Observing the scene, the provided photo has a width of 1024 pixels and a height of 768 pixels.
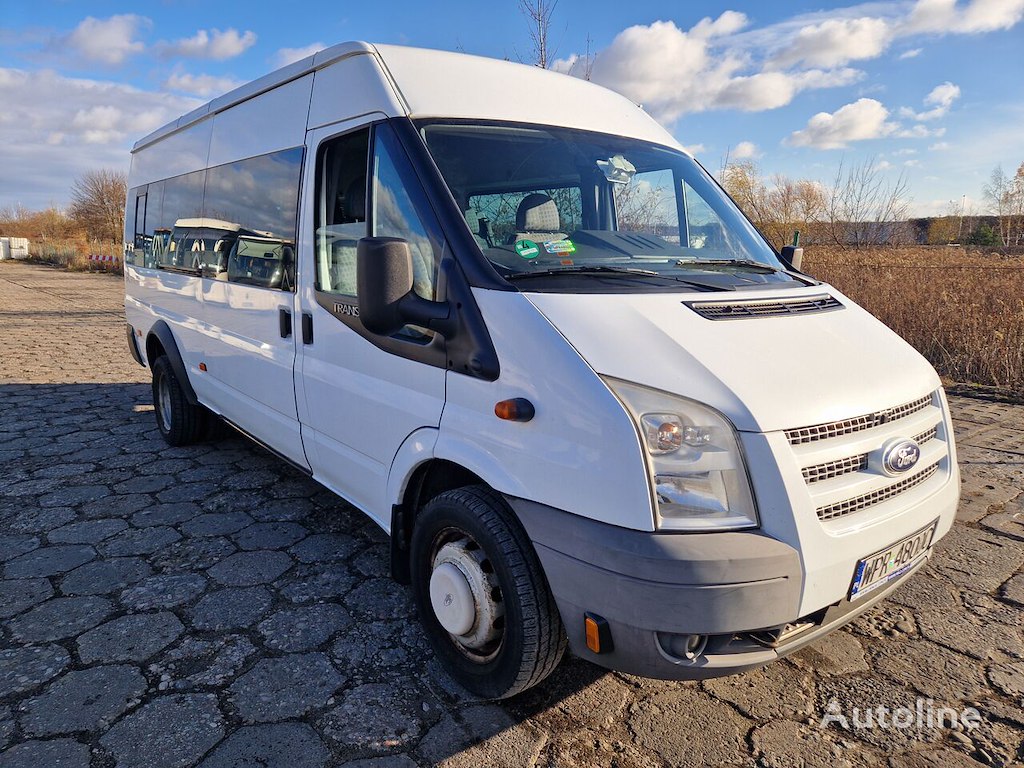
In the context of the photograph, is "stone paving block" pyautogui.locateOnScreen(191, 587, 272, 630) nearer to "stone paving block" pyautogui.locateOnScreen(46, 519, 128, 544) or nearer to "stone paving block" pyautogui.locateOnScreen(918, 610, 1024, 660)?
"stone paving block" pyautogui.locateOnScreen(46, 519, 128, 544)

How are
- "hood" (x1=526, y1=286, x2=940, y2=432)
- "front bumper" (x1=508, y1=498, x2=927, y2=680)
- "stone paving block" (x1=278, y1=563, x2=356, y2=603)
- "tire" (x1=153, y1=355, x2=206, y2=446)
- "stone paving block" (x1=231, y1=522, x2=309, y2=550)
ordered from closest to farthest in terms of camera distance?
"front bumper" (x1=508, y1=498, x2=927, y2=680) → "hood" (x1=526, y1=286, x2=940, y2=432) → "stone paving block" (x1=278, y1=563, x2=356, y2=603) → "stone paving block" (x1=231, y1=522, x2=309, y2=550) → "tire" (x1=153, y1=355, x2=206, y2=446)

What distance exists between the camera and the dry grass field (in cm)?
769

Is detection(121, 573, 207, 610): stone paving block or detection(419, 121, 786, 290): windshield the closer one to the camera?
detection(419, 121, 786, 290): windshield

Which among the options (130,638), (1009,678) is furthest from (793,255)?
(130,638)

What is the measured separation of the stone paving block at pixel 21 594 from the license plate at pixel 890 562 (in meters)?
3.43

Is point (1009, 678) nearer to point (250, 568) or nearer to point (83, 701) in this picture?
point (250, 568)

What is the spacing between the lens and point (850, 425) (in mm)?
2230

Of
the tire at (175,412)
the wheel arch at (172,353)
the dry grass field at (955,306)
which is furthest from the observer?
the dry grass field at (955,306)

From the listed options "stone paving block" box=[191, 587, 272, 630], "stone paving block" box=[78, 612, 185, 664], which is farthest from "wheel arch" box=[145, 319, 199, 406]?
"stone paving block" box=[78, 612, 185, 664]

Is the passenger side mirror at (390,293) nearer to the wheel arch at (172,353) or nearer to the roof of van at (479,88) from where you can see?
the roof of van at (479,88)

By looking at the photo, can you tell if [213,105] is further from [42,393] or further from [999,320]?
[999,320]

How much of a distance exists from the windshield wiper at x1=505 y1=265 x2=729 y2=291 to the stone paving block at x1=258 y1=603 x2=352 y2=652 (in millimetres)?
1721

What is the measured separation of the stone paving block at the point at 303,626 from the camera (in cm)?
290

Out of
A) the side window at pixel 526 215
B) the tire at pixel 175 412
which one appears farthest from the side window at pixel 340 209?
the tire at pixel 175 412
